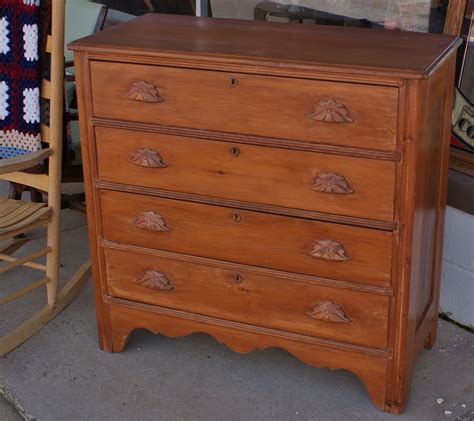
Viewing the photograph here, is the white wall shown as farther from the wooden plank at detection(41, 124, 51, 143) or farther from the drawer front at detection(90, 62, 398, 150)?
the wooden plank at detection(41, 124, 51, 143)

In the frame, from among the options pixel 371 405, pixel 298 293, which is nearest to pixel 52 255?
pixel 298 293

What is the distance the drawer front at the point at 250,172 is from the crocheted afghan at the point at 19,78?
1.58 feet

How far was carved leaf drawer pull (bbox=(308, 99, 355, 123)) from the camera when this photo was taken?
8.32ft

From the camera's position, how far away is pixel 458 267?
3.38 m

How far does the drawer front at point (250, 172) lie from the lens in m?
2.61

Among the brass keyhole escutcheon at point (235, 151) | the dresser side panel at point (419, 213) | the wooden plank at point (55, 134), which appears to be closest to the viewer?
the dresser side panel at point (419, 213)

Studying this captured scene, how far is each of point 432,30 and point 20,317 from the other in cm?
198

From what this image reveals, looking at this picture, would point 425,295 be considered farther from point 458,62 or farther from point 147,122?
point 147,122

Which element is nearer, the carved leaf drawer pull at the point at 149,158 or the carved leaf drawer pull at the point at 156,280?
the carved leaf drawer pull at the point at 149,158

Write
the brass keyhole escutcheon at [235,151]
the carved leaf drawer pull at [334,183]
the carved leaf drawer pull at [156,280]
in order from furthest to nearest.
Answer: the carved leaf drawer pull at [156,280], the brass keyhole escutcheon at [235,151], the carved leaf drawer pull at [334,183]

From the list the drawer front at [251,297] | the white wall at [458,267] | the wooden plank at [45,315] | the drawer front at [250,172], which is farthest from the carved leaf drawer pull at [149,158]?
the white wall at [458,267]

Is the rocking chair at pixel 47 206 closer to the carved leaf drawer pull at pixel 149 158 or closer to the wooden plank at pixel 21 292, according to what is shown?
the wooden plank at pixel 21 292

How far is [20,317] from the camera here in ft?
11.6

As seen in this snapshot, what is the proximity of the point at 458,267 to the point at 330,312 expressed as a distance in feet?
2.64
